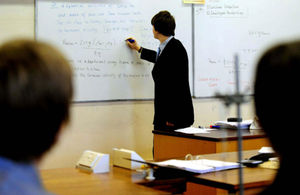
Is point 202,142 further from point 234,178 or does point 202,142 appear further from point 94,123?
point 94,123

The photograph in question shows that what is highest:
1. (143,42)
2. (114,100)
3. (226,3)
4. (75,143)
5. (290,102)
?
(226,3)

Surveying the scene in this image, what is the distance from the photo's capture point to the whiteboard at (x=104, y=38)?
4.10 m

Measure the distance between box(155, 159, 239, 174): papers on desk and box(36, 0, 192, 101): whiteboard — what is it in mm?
1990

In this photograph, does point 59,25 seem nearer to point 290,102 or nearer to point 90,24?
point 90,24

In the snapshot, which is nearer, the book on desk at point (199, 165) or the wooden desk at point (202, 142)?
the book on desk at point (199, 165)

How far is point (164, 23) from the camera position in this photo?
13.1 ft

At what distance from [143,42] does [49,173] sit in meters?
2.45

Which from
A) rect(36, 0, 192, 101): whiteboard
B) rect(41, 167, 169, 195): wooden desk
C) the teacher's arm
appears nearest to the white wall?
rect(36, 0, 192, 101): whiteboard

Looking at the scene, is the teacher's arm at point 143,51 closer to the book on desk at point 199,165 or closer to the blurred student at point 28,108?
the book on desk at point 199,165

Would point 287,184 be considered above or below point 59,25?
below

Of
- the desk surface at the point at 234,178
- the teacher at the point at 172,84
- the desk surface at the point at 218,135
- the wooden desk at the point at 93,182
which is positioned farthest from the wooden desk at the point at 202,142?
the wooden desk at the point at 93,182

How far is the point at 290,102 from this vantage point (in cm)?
86

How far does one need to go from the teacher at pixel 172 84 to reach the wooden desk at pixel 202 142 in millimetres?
379

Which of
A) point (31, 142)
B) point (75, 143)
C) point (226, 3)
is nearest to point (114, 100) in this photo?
point (75, 143)
